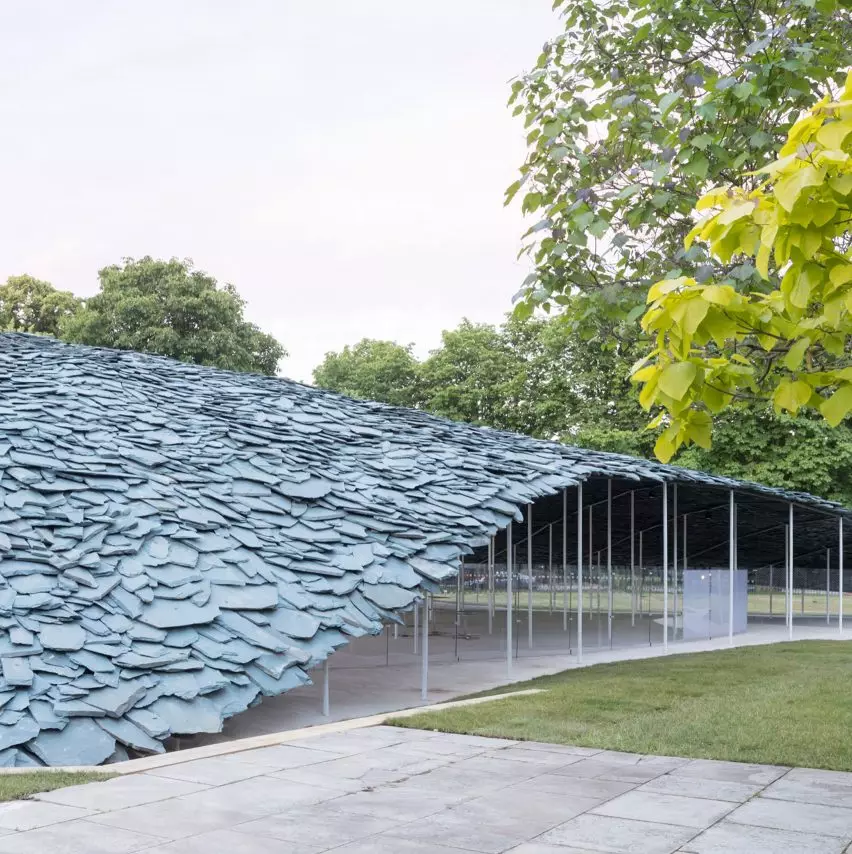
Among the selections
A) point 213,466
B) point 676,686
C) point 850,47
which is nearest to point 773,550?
point 676,686

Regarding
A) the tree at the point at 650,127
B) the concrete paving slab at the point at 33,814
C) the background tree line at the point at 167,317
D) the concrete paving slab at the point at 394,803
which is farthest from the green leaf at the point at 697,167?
the background tree line at the point at 167,317

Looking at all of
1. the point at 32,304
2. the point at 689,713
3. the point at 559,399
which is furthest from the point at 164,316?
the point at 689,713

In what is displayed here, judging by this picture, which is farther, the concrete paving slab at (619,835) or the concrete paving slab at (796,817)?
the concrete paving slab at (796,817)

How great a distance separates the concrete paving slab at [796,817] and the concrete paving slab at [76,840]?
342cm

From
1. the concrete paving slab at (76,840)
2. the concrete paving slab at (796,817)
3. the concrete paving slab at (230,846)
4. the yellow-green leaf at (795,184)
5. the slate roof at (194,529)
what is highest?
the yellow-green leaf at (795,184)

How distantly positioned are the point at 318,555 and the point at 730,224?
980 centimetres

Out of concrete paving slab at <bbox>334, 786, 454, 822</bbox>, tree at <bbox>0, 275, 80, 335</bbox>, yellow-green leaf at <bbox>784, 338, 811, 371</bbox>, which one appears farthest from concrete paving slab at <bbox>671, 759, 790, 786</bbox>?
tree at <bbox>0, 275, 80, 335</bbox>

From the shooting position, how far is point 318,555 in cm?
1326

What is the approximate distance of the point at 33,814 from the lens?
6.39m

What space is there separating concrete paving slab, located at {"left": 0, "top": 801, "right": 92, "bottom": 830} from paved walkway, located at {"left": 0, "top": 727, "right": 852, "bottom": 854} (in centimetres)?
1

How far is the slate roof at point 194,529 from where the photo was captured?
10.1m

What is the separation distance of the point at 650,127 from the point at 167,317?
27712 millimetres

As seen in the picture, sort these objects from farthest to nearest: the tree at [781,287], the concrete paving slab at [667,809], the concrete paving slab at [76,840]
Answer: the concrete paving slab at [667,809]
the concrete paving slab at [76,840]
the tree at [781,287]

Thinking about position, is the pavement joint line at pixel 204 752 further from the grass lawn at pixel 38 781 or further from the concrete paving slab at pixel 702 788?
the concrete paving slab at pixel 702 788
